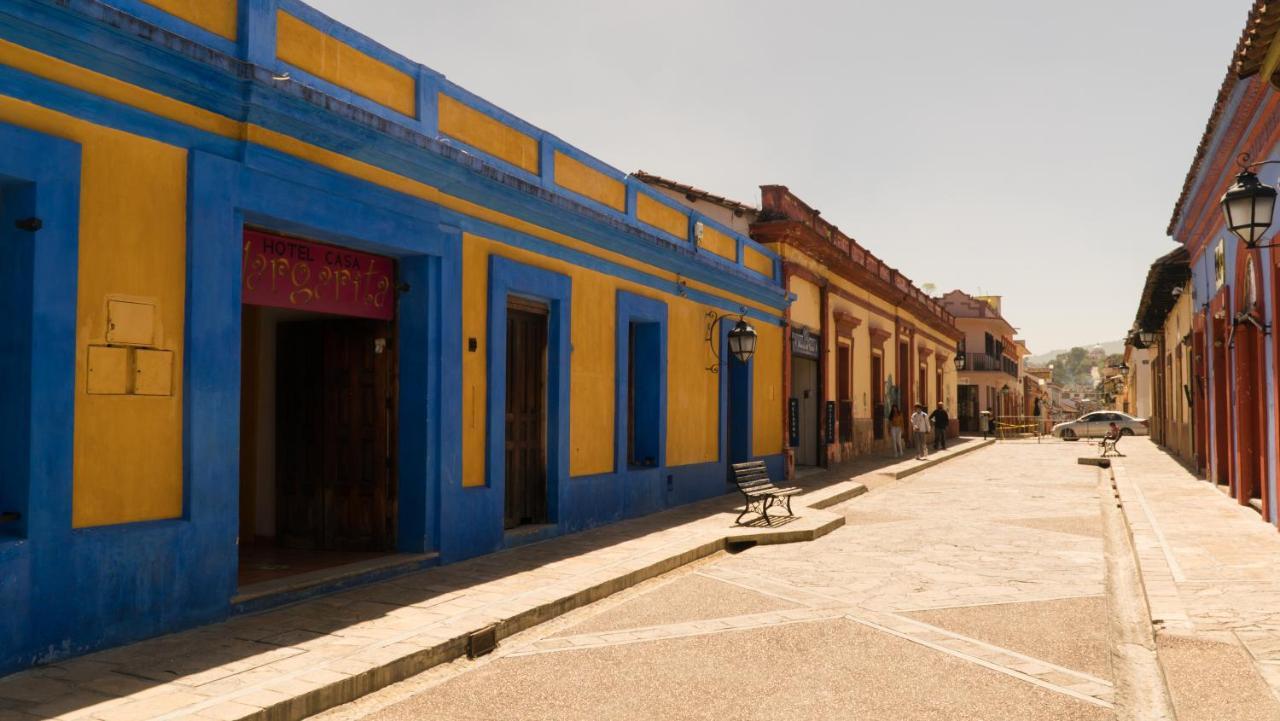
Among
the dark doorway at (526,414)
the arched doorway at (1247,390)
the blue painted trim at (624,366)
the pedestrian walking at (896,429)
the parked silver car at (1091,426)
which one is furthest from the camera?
the parked silver car at (1091,426)

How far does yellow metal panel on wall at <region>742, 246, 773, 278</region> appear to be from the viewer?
54.7ft

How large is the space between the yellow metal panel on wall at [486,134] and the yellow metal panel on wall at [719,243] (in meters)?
4.80

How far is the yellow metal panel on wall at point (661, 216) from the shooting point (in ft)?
42.2

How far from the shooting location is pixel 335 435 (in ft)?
29.3

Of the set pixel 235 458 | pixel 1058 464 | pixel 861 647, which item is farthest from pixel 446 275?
pixel 1058 464

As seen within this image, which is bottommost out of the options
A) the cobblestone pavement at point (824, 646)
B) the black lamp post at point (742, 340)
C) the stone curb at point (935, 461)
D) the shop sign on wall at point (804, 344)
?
the cobblestone pavement at point (824, 646)

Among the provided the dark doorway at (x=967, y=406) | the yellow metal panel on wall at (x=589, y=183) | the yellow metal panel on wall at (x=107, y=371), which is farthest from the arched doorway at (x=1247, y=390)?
the dark doorway at (x=967, y=406)

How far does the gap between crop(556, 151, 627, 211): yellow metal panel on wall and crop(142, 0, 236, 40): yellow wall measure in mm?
4645

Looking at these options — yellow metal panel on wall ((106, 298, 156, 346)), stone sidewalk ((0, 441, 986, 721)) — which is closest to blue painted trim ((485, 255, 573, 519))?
stone sidewalk ((0, 441, 986, 721))

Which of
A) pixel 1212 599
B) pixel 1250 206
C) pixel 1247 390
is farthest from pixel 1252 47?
pixel 1247 390

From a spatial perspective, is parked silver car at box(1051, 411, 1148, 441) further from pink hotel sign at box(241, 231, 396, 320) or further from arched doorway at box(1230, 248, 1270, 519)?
pink hotel sign at box(241, 231, 396, 320)

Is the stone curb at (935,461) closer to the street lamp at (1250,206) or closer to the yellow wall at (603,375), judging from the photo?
the yellow wall at (603,375)

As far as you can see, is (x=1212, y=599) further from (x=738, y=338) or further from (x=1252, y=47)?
(x=738, y=338)

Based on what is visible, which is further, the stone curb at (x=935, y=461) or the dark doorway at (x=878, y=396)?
the dark doorway at (x=878, y=396)
